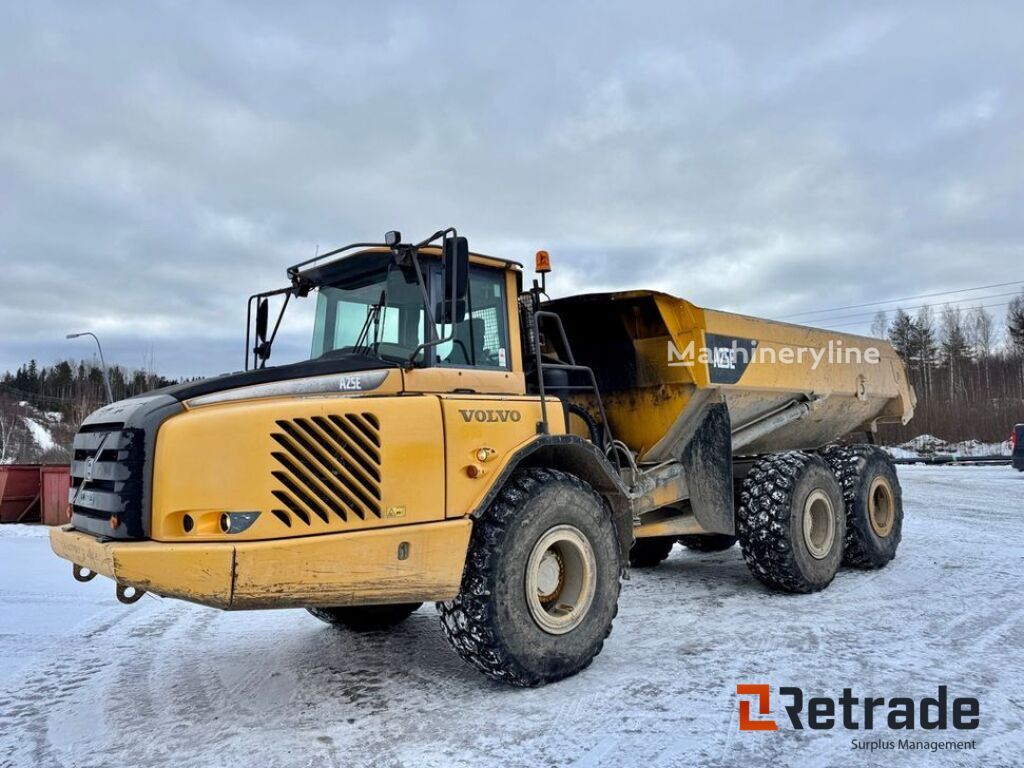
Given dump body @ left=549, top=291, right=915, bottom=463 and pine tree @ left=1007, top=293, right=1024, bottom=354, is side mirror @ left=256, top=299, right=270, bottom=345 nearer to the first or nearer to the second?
dump body @ left=549, top=291, right=915, bottom=463

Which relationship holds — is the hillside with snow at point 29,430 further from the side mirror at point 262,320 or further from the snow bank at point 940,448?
the snow bank at point 940,448

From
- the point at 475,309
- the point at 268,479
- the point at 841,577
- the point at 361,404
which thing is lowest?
the point at 841,577

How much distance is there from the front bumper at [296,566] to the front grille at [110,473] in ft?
0.47

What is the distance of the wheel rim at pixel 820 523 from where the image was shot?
7.14m

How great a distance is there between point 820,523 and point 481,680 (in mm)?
4305

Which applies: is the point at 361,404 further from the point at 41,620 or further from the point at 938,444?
the point at 938,444

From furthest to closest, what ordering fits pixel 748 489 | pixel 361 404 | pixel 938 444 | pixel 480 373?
pixel 938 444 < pixel 748 489 < pixel 480 373 < pixel 361 404

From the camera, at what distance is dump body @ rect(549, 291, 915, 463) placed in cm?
636

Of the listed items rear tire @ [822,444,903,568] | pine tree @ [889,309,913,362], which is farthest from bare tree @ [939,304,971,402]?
rear tire @ [822,444,903,568]

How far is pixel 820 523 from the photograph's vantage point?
740 centimetres

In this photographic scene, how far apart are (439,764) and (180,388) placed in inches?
88.6

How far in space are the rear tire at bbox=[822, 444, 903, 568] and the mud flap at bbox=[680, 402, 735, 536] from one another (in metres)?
1.94

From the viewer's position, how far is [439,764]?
11.1 feet

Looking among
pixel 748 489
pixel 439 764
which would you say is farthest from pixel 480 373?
pixel 748 489
